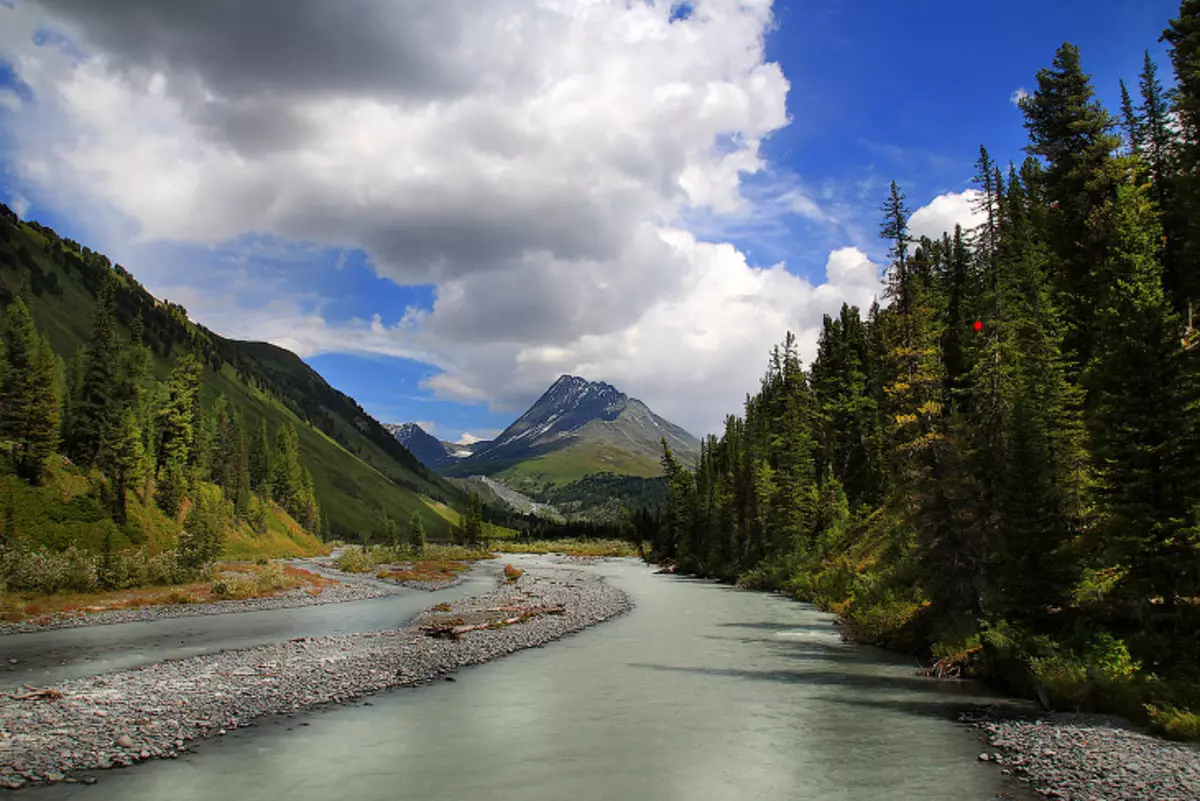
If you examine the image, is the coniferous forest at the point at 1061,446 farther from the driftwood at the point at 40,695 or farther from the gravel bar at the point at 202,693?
the driftwood at the point at 40,695

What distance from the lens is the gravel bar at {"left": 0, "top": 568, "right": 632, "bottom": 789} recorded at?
55.4 feet

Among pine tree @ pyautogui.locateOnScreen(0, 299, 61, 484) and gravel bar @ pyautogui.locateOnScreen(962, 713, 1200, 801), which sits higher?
pine tree @ pyautogui.locateOnScreen(0, 299, 61, 484)

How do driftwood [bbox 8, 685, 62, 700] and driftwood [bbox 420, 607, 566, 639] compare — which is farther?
driftwood [bbox 420, 607, 566, 639]

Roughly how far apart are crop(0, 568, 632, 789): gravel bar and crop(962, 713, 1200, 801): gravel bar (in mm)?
19901

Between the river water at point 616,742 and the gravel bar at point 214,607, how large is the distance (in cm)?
2936

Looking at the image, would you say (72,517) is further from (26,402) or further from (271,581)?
(271,581)

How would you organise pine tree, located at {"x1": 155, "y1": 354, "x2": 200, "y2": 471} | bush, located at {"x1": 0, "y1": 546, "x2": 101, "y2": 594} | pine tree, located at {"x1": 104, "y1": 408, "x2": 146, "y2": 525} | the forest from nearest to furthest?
1. bush, located at {"x1": 0, "y1": 546, "x2": 101, "y2": 594}
2. the forest
3. pine tree, located at {"x1": 104, "y1": 408, "x2": 146, "y2": 525}
4. pine tree, located at {"x1": 155, "y1": 354, "x2": 200, "y2": 471}

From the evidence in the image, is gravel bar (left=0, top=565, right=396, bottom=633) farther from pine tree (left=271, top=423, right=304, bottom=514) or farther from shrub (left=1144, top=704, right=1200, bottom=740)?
pine tree (left=271, top=423, right=304, bottom=514)

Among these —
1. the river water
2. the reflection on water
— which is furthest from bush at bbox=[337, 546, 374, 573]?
the river water

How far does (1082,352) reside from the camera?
4159cm

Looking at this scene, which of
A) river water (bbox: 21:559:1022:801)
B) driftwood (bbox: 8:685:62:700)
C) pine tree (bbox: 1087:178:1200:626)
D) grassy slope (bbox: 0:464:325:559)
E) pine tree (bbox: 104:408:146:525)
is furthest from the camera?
pine tree (bbox: 104:408:146:525)

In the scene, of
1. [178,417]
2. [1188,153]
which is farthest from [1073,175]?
[178,417]

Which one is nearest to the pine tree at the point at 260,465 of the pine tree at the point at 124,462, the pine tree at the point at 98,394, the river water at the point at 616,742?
the pine tree at the point at 98,394

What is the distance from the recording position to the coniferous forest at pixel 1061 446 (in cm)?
2111
